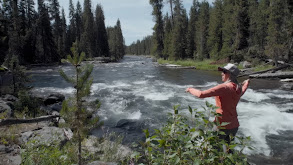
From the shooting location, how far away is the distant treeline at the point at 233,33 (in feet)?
90.2

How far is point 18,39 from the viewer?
36.8 m

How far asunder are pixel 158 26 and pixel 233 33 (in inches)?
783

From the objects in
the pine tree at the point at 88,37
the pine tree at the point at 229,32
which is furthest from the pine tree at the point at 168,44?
the pine tree at the point at 88,37

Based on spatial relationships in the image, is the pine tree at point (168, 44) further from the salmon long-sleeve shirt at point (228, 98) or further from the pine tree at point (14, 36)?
the salmon long-sleeve shirt at point (228, 98)

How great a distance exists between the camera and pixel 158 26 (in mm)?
50031

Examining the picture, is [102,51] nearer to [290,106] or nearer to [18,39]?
[18,39]

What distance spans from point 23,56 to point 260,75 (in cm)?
3885

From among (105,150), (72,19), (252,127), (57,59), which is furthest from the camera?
(72,19)

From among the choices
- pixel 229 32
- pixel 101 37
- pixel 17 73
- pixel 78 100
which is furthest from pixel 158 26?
pixel 78 100

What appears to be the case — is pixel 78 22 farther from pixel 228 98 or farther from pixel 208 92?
pixel 208 92

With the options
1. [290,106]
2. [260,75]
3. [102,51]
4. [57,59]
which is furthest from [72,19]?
[290,106]

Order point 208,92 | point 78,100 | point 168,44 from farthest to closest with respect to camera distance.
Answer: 1. point 168,44
2. point 78,100
3. point 208,92

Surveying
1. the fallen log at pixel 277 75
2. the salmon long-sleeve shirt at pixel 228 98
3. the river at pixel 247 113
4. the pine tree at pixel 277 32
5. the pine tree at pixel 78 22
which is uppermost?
the pine tree at pixel 78 22

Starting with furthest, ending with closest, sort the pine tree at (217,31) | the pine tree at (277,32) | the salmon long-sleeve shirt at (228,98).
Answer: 1. the pine tree at (217,31)
2. the pine tree at (277,32)
3. the salmon long-sleeve shirt at (228,98)
